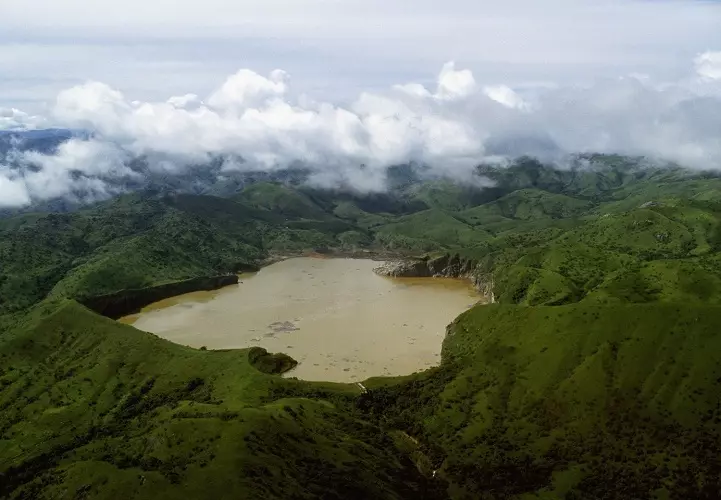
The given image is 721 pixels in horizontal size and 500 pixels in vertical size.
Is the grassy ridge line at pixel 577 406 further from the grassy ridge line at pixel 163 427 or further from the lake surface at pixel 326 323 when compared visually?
the lake surface at pixel 326 323

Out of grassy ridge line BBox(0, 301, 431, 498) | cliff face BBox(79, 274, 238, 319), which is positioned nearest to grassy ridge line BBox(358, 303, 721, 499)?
grassy ridge line BBox(0, 301, 431, 498)

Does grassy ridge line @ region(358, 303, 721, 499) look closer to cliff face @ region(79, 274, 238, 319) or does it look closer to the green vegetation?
the green vegetation

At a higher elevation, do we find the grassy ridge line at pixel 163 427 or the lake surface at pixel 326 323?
the grassy ridge line at pixel 163 427

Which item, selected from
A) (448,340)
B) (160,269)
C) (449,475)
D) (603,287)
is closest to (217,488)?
(449,475)

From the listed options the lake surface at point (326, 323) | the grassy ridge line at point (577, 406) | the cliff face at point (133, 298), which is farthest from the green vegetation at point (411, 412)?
the cliff face at point (133, 298)

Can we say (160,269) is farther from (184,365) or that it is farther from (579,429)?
Result: (579,429)

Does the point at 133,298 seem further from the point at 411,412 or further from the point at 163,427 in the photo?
the point at 163,427
